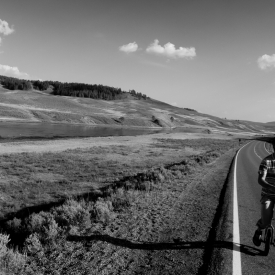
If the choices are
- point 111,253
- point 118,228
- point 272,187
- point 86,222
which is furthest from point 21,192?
point 272,187

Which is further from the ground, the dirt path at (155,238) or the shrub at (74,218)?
the dirt path at (155,238)

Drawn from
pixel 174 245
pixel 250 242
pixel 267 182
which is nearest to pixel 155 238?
pixel 174 245

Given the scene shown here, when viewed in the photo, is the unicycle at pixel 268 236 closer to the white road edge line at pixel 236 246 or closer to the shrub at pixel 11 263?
the white road edge line at pixel 236 246

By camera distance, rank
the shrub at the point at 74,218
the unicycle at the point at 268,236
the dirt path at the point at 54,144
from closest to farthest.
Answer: the unicycle at the point at 268,236
the shrub at the point at 74,218
the dirt path at the point at 54,144

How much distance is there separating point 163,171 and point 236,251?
9.77m

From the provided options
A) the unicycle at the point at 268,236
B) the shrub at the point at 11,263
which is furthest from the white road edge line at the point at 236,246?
the shrub at the point at 11,263

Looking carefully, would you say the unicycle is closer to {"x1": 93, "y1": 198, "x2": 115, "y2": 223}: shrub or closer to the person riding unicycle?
the person riding unicycle

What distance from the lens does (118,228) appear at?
265 inches

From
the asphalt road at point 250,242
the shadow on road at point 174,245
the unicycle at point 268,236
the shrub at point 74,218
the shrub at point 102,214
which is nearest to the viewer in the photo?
the asphalt road at point 250,242

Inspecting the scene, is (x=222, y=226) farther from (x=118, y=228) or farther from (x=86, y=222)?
(x=86, y=222)

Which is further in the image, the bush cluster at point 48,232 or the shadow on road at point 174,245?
the shadow on road at point 174,245

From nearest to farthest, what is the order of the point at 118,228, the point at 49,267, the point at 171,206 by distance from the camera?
the point at 49,267
the point at 118,228
the point at 171,206

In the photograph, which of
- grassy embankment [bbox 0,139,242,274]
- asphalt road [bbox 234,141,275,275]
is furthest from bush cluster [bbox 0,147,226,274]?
asphalt road [bbox 234,141,275,275]

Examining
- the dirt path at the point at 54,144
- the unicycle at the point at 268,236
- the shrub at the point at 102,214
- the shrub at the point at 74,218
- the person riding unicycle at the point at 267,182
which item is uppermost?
the person riding unicycle at the point at 267,182
